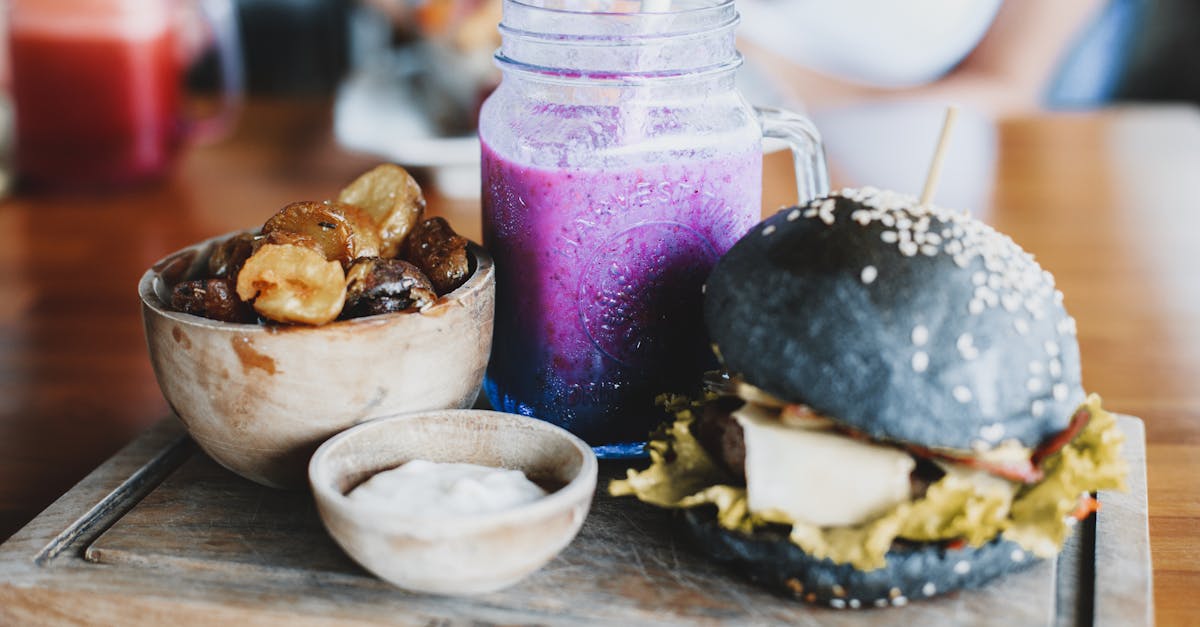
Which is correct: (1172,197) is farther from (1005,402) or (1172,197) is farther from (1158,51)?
(1158,51)

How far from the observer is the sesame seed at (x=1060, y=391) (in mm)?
1011

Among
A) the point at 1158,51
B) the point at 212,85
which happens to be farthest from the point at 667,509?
the point at 212,85

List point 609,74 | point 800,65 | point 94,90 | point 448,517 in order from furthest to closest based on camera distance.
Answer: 1. point 800,65
2. point 94,90
3. point 609,74
4. point 448,517

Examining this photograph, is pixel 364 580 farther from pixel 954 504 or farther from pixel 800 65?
pixel 800 65

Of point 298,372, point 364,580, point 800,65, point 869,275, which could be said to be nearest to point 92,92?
point 298,372

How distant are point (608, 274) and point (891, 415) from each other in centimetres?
36

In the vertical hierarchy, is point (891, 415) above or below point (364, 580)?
above

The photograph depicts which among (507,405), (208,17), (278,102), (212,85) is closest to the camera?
(507,405)

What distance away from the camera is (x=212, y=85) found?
5.40 metres

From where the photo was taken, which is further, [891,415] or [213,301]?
[213,301]

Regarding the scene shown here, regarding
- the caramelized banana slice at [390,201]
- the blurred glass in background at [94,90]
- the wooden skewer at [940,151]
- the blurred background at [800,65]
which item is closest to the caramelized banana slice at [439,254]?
the caramelized banana slice at [390,201]

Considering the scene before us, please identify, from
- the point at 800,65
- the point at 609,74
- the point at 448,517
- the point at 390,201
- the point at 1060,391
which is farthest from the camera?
the point at 800,65

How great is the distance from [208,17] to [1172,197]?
2.28 m

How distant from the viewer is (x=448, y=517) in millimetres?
910
